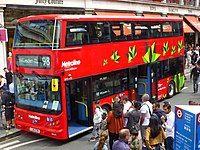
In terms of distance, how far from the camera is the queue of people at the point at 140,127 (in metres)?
5.75

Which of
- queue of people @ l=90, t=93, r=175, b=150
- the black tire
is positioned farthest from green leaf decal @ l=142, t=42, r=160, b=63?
queue of people @ l=90, t=93, r=175, b=150

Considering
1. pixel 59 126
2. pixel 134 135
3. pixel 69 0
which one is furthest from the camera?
pixel 69 0

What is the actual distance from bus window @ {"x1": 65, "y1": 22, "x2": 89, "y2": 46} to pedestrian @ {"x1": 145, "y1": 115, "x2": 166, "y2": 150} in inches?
159

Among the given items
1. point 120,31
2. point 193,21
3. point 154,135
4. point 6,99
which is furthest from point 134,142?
point 193,21

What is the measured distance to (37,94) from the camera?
9.48 m

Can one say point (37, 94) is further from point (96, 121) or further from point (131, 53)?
point (131, 53)

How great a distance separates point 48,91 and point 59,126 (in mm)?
1101

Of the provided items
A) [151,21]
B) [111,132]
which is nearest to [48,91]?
[111,132]

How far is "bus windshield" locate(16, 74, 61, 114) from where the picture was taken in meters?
9.10

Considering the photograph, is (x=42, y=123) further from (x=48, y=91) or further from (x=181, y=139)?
(x=181, y=139)

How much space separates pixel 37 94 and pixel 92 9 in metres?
12.9

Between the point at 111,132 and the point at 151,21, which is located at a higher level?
the point at 151,21

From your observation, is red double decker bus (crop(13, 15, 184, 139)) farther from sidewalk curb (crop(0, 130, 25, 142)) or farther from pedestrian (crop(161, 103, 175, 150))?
pedestrian (crop(161, 103, 175, 150))

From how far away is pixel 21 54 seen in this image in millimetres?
9664
